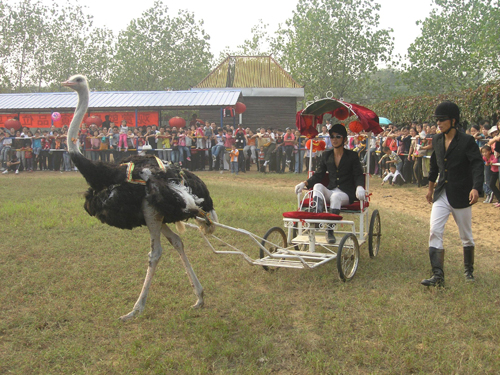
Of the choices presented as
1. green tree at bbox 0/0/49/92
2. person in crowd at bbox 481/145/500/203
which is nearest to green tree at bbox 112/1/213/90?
green tree at bbox 0/0/49/92

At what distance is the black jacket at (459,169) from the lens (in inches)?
215

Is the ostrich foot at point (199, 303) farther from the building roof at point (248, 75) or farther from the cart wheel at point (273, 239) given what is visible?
the building roof at point (248, 75)

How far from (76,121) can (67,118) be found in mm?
23337

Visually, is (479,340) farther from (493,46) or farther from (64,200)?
(493,46)

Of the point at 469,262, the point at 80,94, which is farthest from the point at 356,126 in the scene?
the point at 80,94

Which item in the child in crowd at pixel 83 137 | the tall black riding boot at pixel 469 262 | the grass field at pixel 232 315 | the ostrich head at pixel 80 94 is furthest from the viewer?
the child in crowd at pixel 83 137

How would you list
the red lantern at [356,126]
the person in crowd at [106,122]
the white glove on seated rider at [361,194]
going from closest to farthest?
the white glove on seated rider at [361,194]
the red lantern at [356,126]
the person in crowd at [106,122]

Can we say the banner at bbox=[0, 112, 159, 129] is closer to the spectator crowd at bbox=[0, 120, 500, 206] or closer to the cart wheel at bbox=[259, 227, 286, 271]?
the spectator crowd at bbox=[0, 120, 500, 206]

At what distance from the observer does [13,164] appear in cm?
2125

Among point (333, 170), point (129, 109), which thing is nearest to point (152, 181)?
point (333, 170)

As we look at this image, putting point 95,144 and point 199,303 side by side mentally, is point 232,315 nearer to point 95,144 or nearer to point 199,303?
point 199,303

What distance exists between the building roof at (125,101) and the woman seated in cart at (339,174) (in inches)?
702

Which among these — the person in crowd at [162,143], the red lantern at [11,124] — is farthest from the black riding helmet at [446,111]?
the red lantern at [11,124]

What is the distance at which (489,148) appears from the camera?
11344 mm
